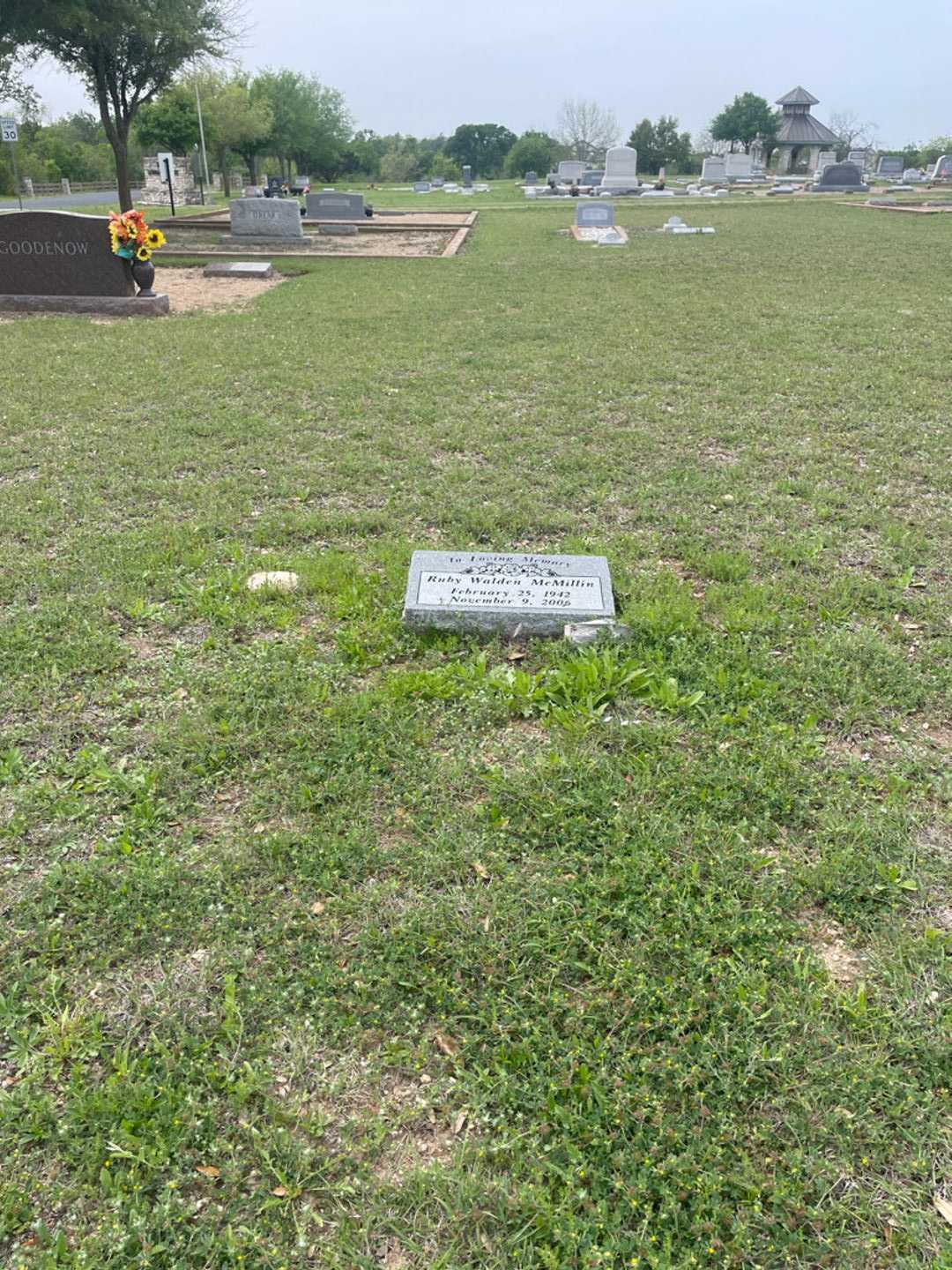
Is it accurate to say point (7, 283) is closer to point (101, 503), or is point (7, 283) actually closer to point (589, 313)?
point (589, 313)

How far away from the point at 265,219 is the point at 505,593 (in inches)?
702

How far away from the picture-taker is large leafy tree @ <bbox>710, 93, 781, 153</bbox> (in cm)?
6712

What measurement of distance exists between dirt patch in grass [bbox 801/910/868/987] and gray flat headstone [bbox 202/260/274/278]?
14.5m

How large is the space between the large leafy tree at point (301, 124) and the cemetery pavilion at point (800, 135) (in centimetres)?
3351

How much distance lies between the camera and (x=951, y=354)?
27.2ft

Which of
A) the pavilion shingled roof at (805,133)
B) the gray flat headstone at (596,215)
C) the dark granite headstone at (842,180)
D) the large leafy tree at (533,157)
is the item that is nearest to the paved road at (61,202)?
the gray flat headstone at (596,215)

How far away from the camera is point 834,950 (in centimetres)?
216

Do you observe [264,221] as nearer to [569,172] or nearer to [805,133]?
A: [569,172]

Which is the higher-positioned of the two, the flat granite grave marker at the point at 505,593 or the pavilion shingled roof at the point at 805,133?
the pavilion shingled roof at the point at 805,133

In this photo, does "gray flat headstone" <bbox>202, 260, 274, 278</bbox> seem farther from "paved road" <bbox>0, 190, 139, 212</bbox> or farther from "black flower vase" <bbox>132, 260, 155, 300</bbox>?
"paved road" <bbox>0, 190, 139, 212</bbox>

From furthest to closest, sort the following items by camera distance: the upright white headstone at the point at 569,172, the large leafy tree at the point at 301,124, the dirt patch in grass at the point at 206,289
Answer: the large leafy tree at the point at 301,124 → the upright white headstone at the point at 569,172 → the dirt patch in grass at the point at 206,289

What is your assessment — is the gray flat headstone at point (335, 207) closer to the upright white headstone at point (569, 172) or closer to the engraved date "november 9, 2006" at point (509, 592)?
the engraved date "november 9, 2006" at point (509, 592)

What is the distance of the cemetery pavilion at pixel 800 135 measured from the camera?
61.9m

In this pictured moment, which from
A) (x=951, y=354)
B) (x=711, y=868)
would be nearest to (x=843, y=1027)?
(x=711, y=868)
